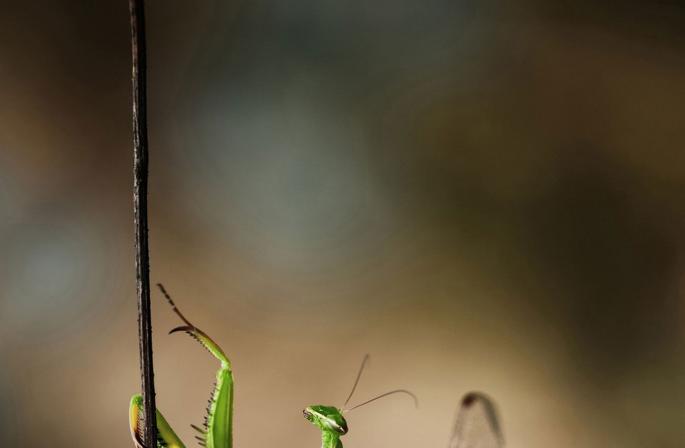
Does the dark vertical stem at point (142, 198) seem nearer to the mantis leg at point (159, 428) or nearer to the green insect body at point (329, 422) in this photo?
the mantis leg at point (159, 428)

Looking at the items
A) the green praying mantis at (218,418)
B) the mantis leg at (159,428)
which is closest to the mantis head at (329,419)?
the green praying mantis at (218,418)

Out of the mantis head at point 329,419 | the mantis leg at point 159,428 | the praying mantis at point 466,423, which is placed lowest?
the praying mantis at point 466,423

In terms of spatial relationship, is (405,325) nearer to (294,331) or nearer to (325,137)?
Answer: (294,331)

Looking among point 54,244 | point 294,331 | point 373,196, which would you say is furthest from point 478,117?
point 54,244

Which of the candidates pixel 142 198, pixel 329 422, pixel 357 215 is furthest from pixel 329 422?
pixel 357 215

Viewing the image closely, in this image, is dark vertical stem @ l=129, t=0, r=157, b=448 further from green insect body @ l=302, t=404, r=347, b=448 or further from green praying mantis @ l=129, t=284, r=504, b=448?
green insect body @ l=302, t=404, r=347, b=448

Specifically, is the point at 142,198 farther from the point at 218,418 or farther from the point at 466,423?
the point at 466,423

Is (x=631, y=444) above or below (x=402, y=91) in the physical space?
below
